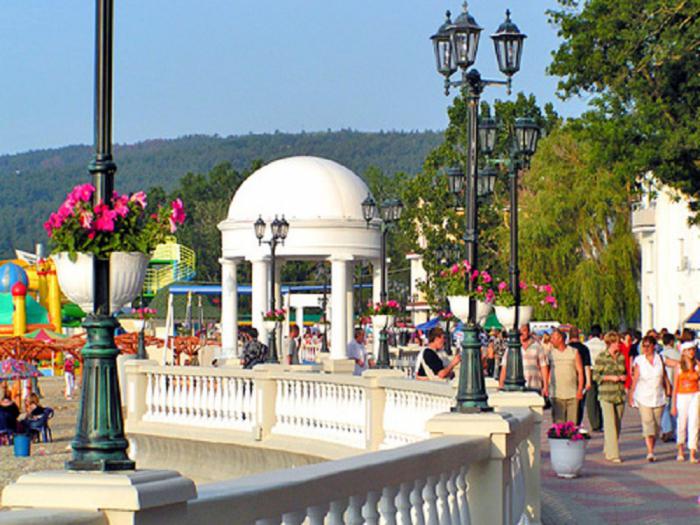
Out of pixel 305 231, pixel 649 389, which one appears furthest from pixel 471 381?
pixel 305 231

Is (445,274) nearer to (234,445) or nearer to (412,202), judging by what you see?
(234,445)

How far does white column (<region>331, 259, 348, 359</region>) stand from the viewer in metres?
45.6

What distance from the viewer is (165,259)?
11012 cm

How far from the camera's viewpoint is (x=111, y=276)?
718 cm

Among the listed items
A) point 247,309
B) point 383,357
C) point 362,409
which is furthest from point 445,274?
point 247,309

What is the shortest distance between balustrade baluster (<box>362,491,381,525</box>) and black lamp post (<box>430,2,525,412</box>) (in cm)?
456

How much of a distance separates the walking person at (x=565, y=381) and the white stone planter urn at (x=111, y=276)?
627 inches

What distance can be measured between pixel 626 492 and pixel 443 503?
8.52m

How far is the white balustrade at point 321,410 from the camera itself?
19.3 metres

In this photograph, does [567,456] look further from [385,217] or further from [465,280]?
[385,217]

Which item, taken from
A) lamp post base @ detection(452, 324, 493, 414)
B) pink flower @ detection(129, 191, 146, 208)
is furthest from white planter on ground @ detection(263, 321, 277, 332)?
pink flower @ detection(129, 191, 146, 208)

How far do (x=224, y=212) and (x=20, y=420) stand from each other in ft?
411

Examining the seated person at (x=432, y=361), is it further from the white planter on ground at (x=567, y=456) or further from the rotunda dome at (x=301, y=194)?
the rotunda dome at (x=301, y=194)

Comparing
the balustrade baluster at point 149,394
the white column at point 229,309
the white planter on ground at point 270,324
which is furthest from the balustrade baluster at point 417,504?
the white column at point 229,309
